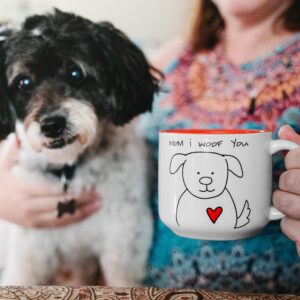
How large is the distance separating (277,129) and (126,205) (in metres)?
0.27

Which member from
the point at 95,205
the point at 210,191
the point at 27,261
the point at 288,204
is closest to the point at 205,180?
the point at 210,191

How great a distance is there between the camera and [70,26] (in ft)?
2.41

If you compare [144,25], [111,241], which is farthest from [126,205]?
[144,25]

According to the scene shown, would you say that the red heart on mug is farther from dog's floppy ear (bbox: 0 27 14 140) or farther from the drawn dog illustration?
dog's floppy ear (bbox: 0 27 14 140)

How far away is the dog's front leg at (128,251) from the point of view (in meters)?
0.78

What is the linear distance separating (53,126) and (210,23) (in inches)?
11.9

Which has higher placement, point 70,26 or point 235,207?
point 70,26

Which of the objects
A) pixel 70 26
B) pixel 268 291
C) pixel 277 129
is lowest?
pixel 268 291

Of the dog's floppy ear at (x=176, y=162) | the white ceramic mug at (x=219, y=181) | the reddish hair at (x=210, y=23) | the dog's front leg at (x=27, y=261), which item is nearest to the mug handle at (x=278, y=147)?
the white ceramic mug at (x=219, y=181)

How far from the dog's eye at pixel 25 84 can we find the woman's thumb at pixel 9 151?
76 mm

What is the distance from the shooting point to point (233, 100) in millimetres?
748

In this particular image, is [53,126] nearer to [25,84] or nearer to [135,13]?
[25,84]

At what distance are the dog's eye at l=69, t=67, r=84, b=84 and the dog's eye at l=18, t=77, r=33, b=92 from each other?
0.06 meters

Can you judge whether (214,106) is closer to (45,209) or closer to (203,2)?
(203,2)
